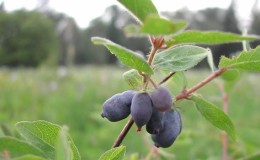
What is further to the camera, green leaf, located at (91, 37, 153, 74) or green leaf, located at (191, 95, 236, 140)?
green leaf, located at (191, 95, 236, 140)

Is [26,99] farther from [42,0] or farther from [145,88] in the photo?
[145,88]

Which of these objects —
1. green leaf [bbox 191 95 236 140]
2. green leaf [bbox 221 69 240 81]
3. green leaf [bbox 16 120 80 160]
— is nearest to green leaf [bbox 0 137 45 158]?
green leaf [bbox 16 120 80 160]

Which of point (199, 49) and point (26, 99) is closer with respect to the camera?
point (199, 49)

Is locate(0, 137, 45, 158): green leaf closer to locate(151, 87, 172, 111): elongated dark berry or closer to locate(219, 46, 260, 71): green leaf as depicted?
locate(151, 87, 172, 111): elongated dark berry

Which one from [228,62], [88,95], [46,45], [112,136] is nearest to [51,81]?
[88,95]

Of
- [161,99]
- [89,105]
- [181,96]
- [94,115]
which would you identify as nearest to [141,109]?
[161,99]

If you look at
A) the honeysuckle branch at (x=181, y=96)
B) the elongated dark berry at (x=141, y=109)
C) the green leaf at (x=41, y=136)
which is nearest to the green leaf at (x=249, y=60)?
the honeysuckle branch at (x=181, y=96)

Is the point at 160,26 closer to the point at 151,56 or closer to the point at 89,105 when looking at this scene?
the point at 151,56
